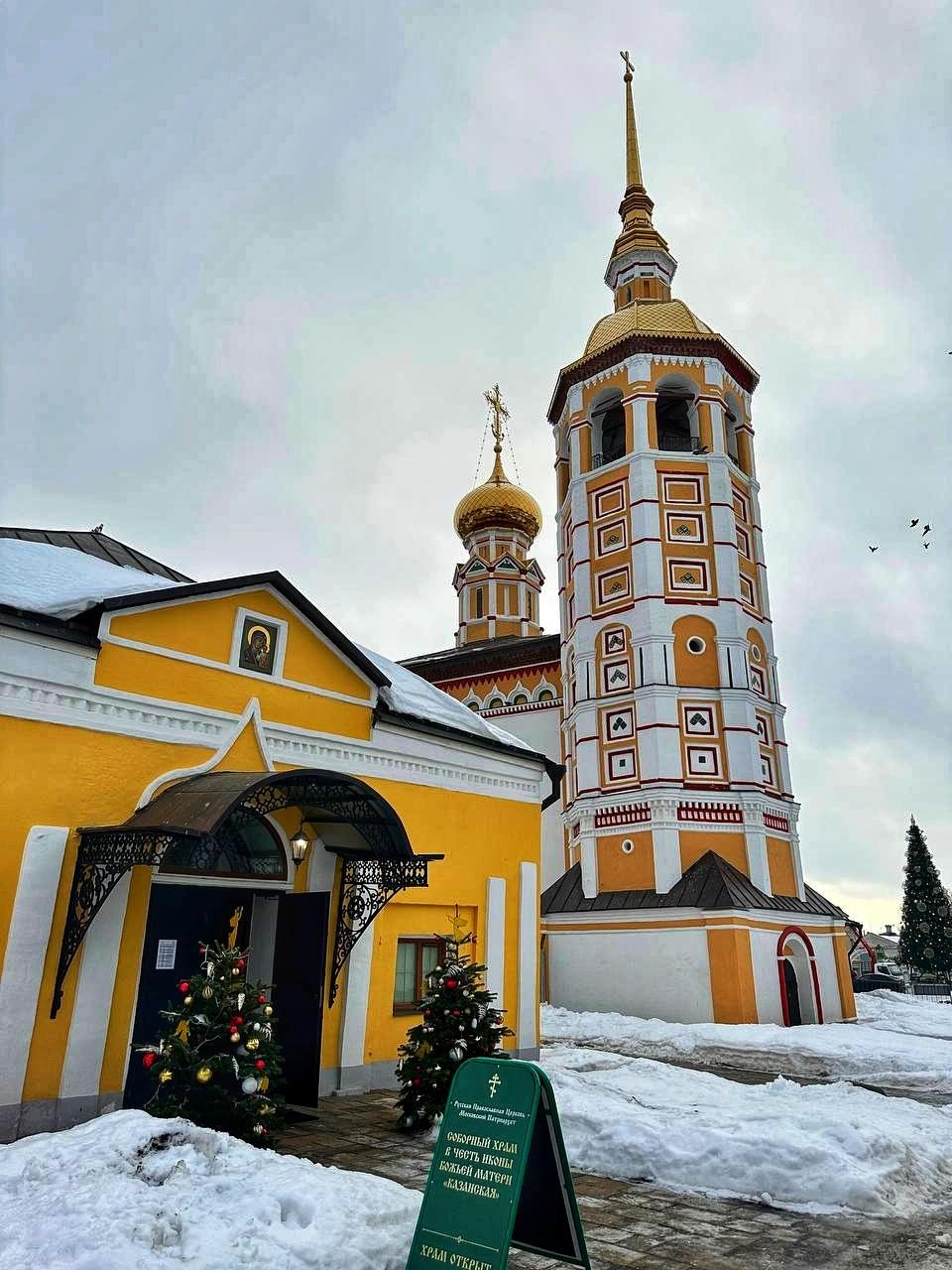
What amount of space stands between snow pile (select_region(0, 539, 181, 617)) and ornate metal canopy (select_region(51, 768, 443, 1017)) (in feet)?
7.10

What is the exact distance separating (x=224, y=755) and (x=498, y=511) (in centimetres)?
3526

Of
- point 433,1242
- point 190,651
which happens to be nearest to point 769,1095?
point 433,1242

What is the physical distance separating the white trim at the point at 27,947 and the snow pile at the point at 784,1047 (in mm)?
11448

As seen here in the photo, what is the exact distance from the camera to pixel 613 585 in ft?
82.4

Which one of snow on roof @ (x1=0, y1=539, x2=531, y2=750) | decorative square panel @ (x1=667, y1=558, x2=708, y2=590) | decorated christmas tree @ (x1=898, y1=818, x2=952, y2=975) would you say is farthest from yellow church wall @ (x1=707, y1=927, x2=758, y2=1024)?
decorated christmas tree @ (x1=898, y1=818, x2=952, y2=975)

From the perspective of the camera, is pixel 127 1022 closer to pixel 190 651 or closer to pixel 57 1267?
pixel 190 651

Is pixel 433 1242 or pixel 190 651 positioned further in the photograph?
pixel 190 651

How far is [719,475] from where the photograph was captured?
2527 cm

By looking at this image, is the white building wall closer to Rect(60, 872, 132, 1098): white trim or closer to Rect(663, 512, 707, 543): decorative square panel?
Rect(663, 512, 707, 543): decorative square panel

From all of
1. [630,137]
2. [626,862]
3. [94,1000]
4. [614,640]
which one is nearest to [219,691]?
[94,1000]

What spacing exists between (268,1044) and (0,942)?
248 centimetres

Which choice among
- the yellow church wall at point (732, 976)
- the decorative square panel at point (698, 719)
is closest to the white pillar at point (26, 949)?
the yellow church wall at point (732, 976)

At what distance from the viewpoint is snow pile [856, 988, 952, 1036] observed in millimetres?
19953

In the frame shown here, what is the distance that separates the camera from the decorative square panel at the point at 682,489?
25.0 metres
